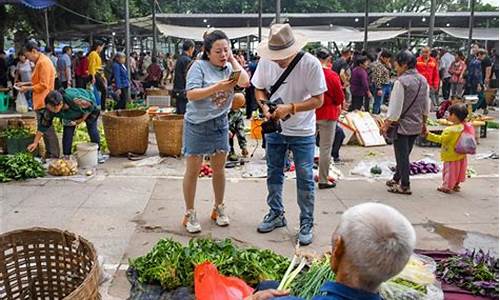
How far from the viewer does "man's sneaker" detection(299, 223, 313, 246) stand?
14.3 feet

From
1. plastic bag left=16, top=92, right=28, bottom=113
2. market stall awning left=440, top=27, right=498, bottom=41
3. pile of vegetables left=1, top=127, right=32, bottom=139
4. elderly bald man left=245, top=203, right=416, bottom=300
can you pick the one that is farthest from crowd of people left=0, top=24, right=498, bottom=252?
market stall awning left=440, top=27, right=498, bottom=41

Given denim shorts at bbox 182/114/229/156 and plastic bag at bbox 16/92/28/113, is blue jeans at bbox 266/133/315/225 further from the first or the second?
plastic bag at bbox 16/92/28/113

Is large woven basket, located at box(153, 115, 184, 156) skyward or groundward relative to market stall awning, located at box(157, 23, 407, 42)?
groundward

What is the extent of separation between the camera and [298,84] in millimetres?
4125

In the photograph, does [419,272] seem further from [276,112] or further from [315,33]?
[315,33]

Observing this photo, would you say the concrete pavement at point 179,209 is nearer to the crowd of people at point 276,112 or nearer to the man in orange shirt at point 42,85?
the crowd of people at point 276,112

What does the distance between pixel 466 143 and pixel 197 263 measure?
4001mm

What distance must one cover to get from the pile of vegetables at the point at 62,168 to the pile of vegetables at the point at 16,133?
1.16 m

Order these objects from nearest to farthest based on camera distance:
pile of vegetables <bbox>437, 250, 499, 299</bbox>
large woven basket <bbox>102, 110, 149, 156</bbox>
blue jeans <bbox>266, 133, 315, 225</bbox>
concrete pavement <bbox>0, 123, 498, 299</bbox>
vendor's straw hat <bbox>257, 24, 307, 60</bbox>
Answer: pile of vegetables <bbox>437, 250, 499, 299</bbox> → vendor's straw hat <bbox>257, 24, 307, 60</bbox> → blue jeans <bbox>266, 133, 315, 225</bbox> → concrete pavement <bbox>0, 123, 498, 299</bbox> → large woven basket <bbox>102, 110, 149, 156</bbox>

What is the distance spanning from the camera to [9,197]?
5.68 m

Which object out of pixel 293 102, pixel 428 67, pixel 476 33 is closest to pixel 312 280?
pixel 293 102

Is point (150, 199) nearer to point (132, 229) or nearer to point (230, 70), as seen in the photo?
point (132, 229)

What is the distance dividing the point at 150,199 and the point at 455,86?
12772mm

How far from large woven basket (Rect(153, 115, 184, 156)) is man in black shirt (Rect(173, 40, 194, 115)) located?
126cm
